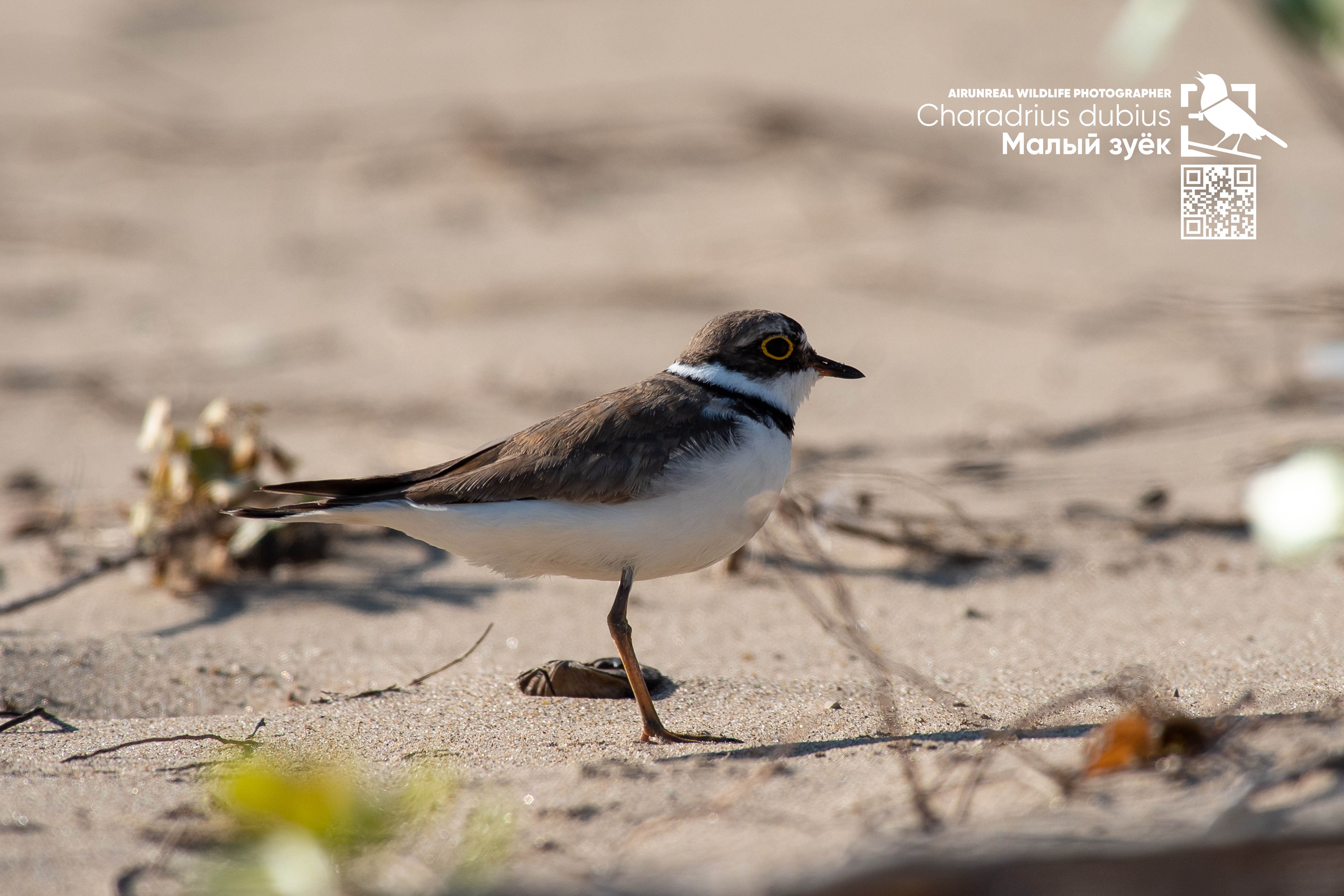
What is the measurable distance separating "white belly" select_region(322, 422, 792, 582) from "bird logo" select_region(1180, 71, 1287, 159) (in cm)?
620

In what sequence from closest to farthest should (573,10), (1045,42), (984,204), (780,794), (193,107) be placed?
(780,794) < (984,204) < (1045,42) < (193,107) < (573,10)

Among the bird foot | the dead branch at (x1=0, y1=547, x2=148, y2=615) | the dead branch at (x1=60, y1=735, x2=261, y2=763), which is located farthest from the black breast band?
the dead branch at (x1=0, y1=547, x2=148, y2=615)

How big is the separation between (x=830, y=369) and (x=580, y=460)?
0.97m

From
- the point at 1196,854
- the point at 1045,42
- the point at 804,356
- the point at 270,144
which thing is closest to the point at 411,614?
the point at 804,356

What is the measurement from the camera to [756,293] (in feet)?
24.4

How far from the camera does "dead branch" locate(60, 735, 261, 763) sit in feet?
10.1

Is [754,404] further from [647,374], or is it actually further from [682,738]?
[647,374]

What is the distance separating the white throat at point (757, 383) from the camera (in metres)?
3.85

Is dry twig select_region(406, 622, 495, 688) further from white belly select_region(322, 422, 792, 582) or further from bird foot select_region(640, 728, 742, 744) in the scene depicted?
bird foot select_region(640, 728, 742, 744)

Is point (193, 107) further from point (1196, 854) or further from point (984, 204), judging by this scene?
point (1196, 854)

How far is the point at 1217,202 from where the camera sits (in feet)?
26.0

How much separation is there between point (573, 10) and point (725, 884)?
10.8 metres

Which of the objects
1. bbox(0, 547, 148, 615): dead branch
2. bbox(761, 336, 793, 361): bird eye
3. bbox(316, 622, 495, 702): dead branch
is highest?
bbox(761, 336, 793, 361): bird eye

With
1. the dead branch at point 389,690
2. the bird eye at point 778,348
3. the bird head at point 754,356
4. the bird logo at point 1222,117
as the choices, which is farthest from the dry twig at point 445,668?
the bird logo at point 1222,117
